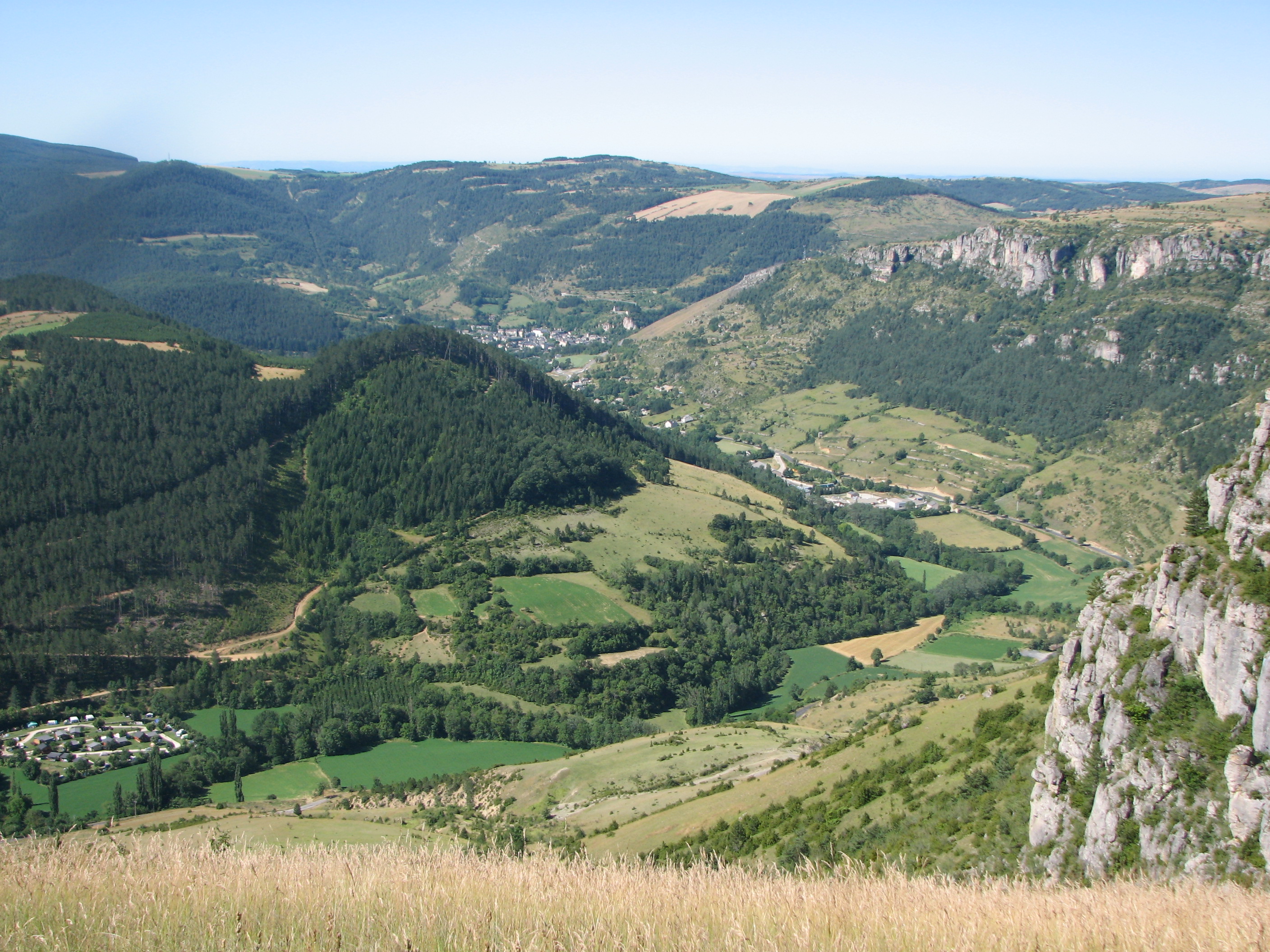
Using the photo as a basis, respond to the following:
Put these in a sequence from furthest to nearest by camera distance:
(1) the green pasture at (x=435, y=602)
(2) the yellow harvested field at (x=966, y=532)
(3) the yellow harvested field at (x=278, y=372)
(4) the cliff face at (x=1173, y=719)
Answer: (2) the yellow harvested field at (x=966, y=532)
(3) the yellow harvested field at (x=278, y=372)
(1) the green pasture at (x=435, y=602)
(4) the cliff face at (x=1173, y=719)

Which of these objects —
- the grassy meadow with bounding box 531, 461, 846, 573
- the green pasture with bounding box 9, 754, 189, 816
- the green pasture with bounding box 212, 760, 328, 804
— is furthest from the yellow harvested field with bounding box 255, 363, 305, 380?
the green pasture with bounding box 9, 754, 189, 816

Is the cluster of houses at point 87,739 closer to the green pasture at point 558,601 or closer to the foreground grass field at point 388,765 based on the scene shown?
the foreground grass field at point 388,765

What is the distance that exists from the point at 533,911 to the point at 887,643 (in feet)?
359

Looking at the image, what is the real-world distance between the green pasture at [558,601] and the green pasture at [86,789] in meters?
42.1

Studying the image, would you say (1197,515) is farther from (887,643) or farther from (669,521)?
(669,521)

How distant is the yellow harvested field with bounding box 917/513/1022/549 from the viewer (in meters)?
147

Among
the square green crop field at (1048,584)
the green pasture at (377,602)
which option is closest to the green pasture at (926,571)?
the square green crop field at (1048,584)

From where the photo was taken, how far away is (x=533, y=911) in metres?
11.4

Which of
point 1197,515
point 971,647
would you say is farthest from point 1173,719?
point 971,647

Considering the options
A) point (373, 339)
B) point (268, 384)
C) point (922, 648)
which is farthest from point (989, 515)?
point (268, 384)

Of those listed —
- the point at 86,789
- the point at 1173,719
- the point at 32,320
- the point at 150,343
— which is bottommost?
the point at 86,789

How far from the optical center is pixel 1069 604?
398ft

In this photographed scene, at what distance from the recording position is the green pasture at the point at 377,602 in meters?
104

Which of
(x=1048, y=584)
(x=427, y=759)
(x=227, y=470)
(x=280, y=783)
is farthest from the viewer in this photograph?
(x=1048, y=584)
